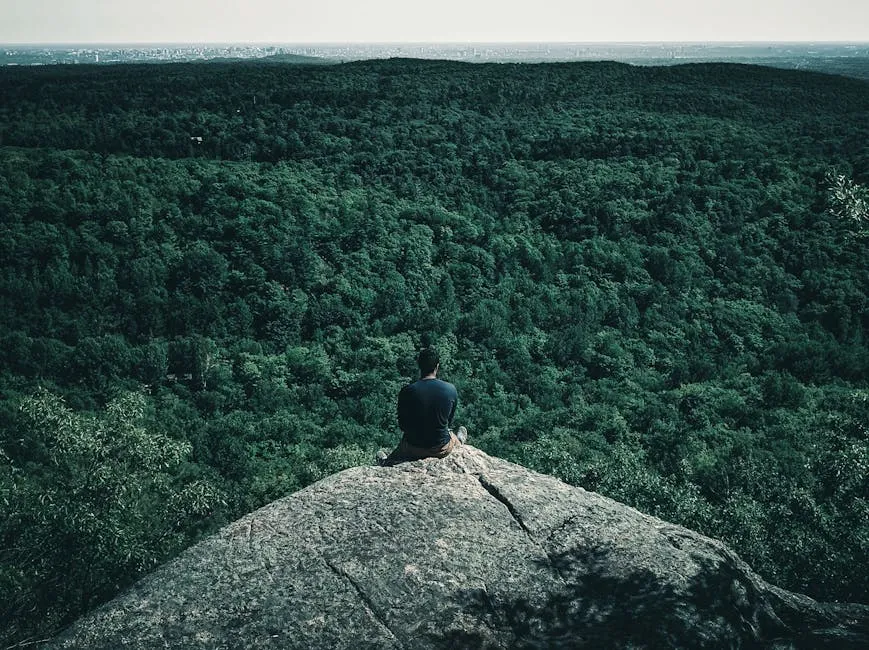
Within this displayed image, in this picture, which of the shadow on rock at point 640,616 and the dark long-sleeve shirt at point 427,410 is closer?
the shadow on rock at point 640,616

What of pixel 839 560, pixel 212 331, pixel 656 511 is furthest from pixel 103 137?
pixel 839 560

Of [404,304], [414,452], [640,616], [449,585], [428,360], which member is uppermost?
[428,360]

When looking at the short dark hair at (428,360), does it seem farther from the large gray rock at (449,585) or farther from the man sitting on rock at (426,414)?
the large gray rock at (449,585)

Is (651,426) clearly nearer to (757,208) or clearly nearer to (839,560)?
(839,560)

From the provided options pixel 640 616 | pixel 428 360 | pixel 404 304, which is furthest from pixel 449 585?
pixel 404 304

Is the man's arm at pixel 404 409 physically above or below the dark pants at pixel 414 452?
above

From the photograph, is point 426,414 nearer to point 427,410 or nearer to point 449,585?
point 427,410

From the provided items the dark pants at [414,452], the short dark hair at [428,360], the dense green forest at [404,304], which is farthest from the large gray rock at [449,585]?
the dense green forest at [404,304]
